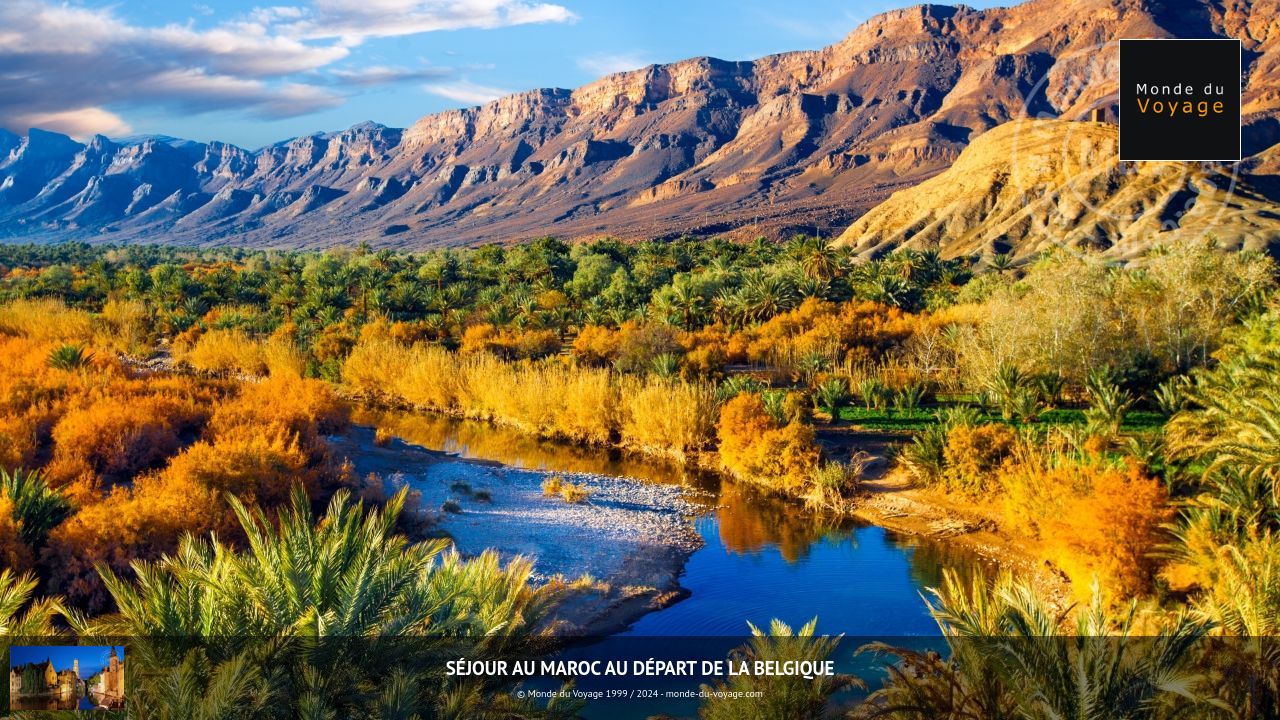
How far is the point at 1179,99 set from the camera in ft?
56.7

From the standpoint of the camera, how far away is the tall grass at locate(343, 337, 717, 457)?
22.2 m

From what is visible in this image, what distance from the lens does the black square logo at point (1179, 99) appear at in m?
16.5

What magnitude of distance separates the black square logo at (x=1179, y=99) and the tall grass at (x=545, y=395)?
36.7 ft

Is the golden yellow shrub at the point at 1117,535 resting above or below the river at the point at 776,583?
above

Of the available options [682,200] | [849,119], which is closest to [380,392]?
[682,200]

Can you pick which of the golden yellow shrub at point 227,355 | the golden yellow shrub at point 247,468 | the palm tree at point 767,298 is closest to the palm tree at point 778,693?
the golden yellow shrub at point 247,468

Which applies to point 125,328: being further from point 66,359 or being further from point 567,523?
point 567,523

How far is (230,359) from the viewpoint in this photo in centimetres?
3306

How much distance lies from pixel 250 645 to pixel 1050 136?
87160 millimetres

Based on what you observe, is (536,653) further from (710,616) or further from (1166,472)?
(1166,472)

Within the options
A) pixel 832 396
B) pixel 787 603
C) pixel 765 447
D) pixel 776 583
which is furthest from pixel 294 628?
pixel 832 396

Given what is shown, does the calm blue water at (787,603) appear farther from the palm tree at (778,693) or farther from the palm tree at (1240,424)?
the palm tree at (1240,424)

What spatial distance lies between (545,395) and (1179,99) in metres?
16.6

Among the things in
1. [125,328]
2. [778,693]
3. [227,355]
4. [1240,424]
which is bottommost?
[778,693]
